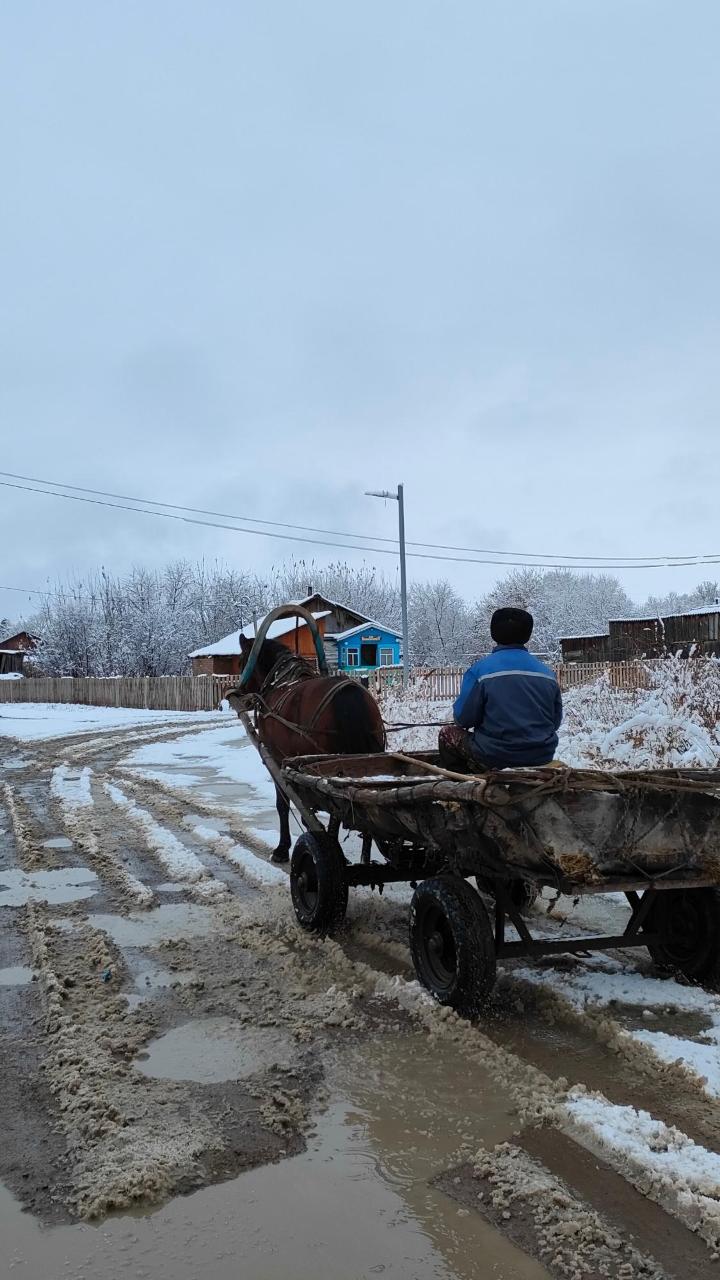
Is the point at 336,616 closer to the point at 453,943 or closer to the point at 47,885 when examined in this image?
the point at 47,885

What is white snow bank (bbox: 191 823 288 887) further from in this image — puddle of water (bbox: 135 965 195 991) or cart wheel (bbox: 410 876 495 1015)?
cart wheel (bbox: 410 876 495 1015)

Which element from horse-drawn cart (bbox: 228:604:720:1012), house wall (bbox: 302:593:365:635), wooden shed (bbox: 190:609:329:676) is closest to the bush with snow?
horse-drawn cart (bbox: 228:604:720:1012)

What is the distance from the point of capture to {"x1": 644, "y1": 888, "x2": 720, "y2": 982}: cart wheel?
4.50 metres

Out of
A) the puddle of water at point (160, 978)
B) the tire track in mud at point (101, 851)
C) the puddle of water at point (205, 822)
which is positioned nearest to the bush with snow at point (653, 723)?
the puddle of water at point (205, 822)

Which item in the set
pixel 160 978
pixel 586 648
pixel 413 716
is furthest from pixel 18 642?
pixel 160 978

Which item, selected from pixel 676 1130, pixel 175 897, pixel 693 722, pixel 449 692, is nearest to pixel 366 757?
pixel 175 897

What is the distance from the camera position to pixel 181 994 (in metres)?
4.65

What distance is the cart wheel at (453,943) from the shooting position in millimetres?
4148

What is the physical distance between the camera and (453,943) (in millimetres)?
4375

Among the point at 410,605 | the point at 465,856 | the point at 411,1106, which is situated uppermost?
the point at 410,605

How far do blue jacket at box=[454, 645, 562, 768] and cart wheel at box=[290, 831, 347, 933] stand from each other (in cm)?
141

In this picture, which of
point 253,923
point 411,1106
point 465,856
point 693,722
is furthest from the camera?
point 693,722

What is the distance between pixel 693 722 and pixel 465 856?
8043 millimetres

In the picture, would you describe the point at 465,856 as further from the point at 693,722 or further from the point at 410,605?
the point at 410,605
